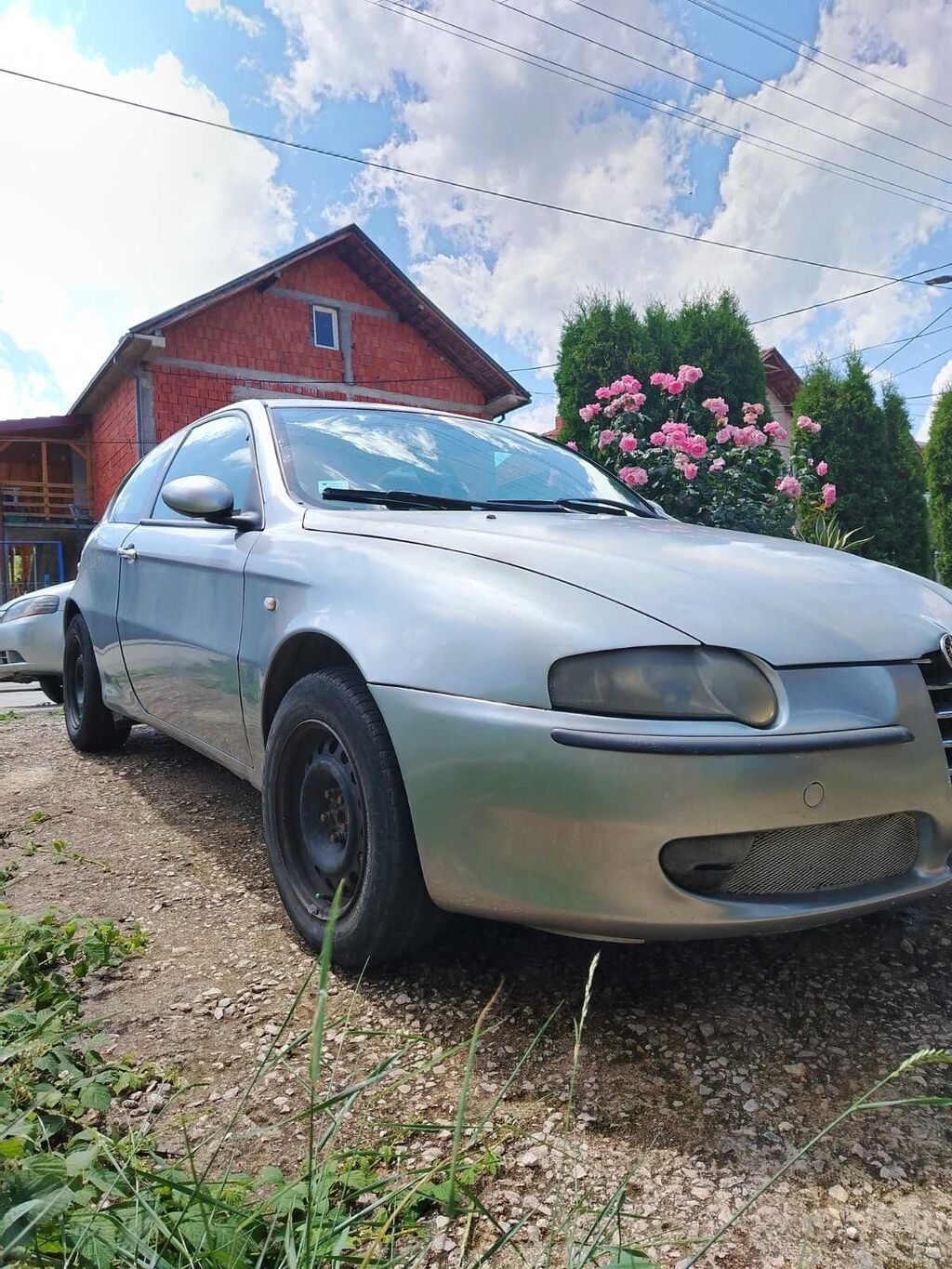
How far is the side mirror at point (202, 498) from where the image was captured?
2.45 m

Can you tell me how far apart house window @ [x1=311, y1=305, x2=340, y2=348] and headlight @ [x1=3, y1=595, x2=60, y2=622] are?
41.7 ft

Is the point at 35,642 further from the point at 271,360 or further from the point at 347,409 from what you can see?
the point at 271,360

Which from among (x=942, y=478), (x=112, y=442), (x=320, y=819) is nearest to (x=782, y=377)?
(x=942, y=478)

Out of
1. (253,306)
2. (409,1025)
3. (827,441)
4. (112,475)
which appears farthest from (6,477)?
(409,1025)

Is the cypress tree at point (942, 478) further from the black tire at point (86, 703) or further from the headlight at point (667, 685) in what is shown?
the headlight at point (667, 685)

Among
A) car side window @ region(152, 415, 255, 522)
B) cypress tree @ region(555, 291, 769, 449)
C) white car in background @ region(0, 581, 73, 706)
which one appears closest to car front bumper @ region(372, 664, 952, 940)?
car side window @ region(152, 415, 255, 522)

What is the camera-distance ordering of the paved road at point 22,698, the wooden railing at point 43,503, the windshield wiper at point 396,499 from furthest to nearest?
the wooden railing at point 43,503, the paved road at point 22,698, the windshield wiper at point 396,499

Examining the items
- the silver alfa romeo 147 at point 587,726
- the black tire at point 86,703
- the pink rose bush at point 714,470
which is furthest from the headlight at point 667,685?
the pink rose bush at point 714,470

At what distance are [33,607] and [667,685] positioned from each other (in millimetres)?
5232

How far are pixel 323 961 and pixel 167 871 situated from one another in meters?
1.98

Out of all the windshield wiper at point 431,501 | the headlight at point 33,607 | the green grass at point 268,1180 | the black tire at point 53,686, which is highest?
the windshield wiper at point 431,501

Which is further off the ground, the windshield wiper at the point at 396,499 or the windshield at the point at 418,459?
the windshield at the point at 418,459

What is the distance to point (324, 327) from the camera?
1748 centimetres

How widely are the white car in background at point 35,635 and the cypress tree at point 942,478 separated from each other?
1546 centimetres
